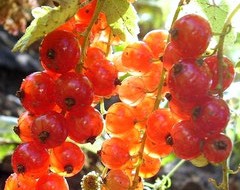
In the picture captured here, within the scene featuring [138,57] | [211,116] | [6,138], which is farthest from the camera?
[6,138]

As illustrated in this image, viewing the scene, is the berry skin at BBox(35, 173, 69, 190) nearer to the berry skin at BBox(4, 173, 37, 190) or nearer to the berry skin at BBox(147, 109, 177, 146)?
the berry skin at BBox(4, 173, 37, 190)

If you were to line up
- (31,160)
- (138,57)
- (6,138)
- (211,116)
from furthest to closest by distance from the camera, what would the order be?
(6,138), (138,57), (31,160), (211,116)

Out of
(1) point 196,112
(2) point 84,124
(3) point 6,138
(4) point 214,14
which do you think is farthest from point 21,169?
(3) point 6,138

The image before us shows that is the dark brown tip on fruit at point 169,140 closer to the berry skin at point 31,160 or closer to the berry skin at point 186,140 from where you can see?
the berry skin at point 186,140

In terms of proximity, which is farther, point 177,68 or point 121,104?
point 121,104

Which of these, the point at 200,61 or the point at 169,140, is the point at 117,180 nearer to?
the point at 169,140

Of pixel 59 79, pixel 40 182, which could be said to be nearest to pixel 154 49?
pixel 59 79
